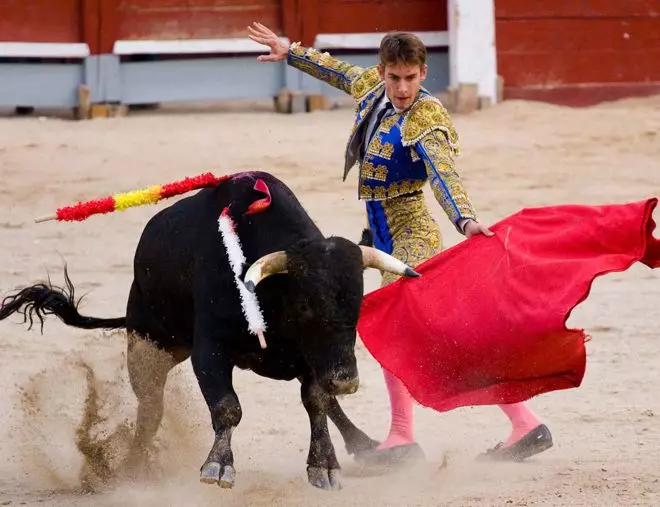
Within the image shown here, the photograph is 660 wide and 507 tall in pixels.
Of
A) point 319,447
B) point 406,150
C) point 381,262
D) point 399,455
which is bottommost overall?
point 399,455

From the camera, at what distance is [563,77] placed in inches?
363

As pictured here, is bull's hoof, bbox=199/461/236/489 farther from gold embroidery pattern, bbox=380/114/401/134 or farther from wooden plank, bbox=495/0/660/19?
wooden plank, bbox=495/0/660/19

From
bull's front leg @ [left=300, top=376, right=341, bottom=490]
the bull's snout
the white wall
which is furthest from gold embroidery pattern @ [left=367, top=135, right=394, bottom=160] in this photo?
the white wall

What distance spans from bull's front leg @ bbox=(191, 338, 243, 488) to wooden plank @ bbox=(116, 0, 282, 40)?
19.0ft

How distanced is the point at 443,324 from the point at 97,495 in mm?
995

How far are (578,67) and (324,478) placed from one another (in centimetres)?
607

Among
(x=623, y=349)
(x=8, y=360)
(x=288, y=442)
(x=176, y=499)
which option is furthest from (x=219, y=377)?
(x=623, y=349)

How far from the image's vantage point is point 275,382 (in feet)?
16.6

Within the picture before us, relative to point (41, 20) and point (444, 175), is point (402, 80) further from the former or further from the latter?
point (41, 20)

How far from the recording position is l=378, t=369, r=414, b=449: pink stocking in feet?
13.1

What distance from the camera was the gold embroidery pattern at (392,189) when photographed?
3.91 metres

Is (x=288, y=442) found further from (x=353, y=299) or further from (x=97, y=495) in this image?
(x=353, y=299)

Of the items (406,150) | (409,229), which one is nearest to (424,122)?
(406,150)

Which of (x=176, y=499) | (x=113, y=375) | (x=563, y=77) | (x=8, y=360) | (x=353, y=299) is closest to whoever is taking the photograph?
(x=353, y=299)
